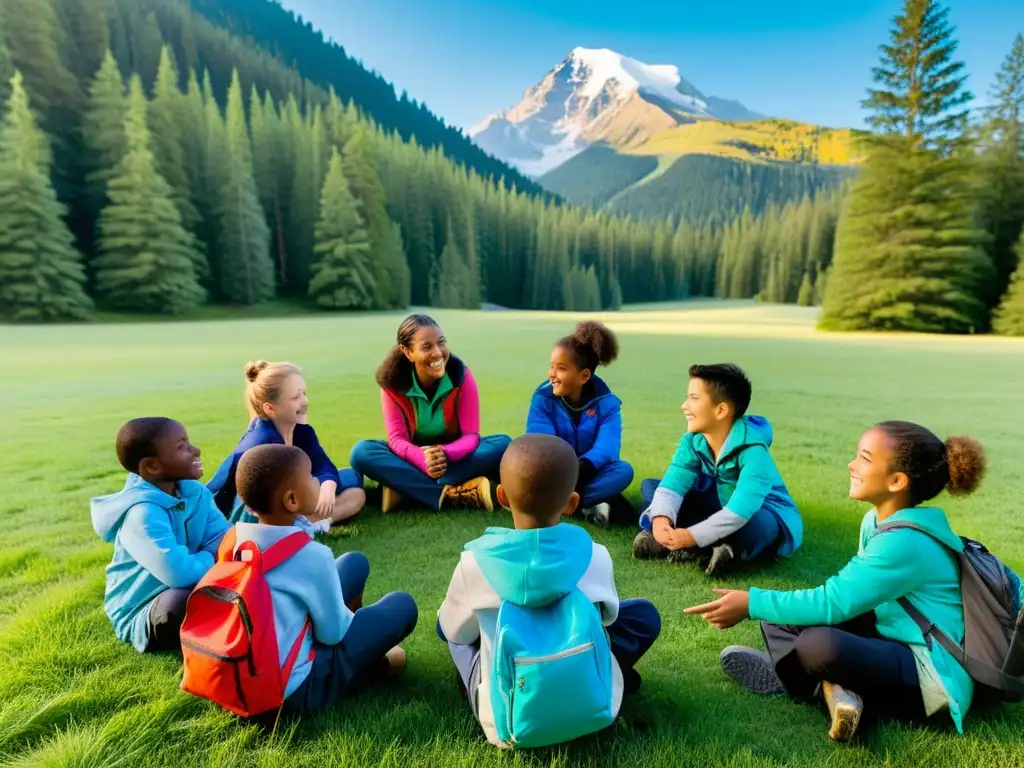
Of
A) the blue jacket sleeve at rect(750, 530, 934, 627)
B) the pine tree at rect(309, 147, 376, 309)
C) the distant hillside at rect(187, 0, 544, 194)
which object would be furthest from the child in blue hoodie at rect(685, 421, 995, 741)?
the distant hillside at rect(187, 0, 544, 194)

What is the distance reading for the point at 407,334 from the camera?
15.3 ft

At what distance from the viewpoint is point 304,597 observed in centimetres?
207

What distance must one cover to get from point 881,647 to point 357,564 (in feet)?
7.31

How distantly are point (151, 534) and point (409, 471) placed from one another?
7.94 feet

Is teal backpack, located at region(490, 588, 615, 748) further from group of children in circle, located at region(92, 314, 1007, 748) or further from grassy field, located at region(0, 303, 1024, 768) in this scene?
grassy field, located at region(0, 303, 1024, 768)

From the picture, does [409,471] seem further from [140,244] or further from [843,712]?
[140,244]

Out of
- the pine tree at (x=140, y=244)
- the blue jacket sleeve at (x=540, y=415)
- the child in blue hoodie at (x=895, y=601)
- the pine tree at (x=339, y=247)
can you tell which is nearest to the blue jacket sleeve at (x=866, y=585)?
the child in blue hoodie at (x=895, y=601)

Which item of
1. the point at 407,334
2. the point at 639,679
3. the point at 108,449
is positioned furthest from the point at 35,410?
the point at 639,679

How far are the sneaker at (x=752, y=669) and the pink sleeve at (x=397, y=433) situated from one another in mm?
2877

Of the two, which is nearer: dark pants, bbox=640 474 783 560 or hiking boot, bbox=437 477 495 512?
dark pants, bbox=640 474 783 560

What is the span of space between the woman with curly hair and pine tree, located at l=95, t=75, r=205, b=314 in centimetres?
3122

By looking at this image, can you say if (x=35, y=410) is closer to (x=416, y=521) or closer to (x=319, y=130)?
(x=416, y=521)

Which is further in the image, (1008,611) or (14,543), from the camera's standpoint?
(14,543)

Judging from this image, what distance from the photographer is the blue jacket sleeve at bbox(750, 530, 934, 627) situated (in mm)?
2051
